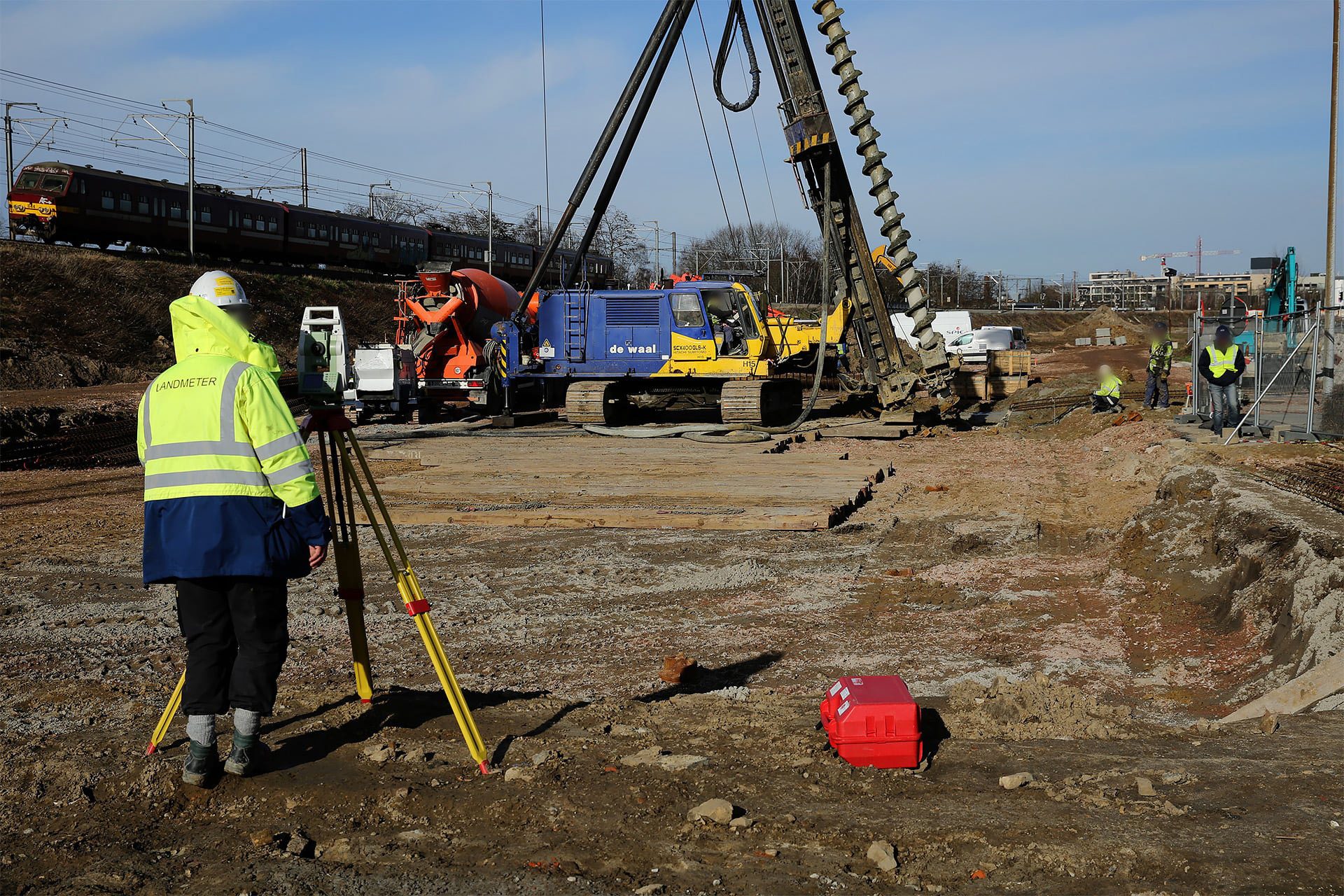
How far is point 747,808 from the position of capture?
4.11 meters

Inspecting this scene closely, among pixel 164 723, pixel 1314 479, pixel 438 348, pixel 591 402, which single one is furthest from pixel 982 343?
pixel 164 723

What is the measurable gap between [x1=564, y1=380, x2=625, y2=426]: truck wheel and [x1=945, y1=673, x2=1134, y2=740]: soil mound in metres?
15.9

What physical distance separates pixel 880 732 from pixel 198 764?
2.71 meters

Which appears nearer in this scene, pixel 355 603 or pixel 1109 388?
pixel 355 603

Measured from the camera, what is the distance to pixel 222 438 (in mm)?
4199

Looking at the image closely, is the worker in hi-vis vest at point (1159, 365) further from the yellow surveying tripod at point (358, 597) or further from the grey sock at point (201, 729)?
the grey sock at point (201, 729)

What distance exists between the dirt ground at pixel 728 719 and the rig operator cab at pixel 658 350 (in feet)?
33.3

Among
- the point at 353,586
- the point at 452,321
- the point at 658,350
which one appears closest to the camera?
the point at 353,586

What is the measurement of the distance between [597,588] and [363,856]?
5.04m

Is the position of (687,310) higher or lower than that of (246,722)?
higher

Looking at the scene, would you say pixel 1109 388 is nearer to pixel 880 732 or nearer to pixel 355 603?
pixel 880 732

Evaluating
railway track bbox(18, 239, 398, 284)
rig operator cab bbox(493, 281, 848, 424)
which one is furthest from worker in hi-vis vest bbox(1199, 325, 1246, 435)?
railway track bbox(18, 239, 398, 284)

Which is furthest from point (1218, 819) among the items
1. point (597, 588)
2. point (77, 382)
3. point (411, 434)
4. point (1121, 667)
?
point (77, 382)

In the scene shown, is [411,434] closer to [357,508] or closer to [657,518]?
A: [357,508]
